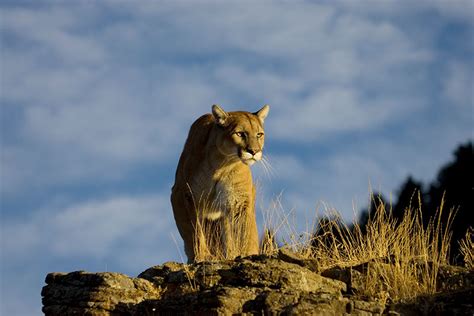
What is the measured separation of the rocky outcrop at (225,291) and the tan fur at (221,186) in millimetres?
3598

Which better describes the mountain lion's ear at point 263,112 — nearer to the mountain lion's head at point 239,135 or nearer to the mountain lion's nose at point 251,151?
the mountain lion's head at point 239,135

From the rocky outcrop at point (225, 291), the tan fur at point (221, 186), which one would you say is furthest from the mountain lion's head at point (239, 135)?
the rocky outcrop at point (225, 291)

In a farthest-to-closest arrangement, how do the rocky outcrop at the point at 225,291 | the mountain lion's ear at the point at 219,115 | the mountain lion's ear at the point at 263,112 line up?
the mountain lion's ear at the point at 263,112
the mountain lion's ear at the point at 219,115
the rocky outcrop at the point at 225,291

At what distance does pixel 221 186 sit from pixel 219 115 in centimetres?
126

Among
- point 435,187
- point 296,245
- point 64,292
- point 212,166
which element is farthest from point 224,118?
point 435,187

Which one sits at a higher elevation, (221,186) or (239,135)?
(239,135)

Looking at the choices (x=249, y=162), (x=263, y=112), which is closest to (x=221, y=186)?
(x=249, y=162)

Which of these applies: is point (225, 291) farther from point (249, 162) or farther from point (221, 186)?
point (249, 162)

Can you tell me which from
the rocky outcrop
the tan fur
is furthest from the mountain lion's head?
the rocky outcrop

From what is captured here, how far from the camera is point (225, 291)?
9055 millimetres

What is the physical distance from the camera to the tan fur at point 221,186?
46.6ft

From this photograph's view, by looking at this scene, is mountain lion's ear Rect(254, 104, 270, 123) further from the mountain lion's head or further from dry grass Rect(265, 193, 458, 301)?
dry grass Rect(265, 193, 458, 301)

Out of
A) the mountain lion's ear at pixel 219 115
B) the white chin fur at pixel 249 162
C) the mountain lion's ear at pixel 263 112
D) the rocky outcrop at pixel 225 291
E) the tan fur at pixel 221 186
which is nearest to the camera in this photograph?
the rocky outcrop at pixel 225 291

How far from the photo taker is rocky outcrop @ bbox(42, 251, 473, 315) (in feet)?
29.1
